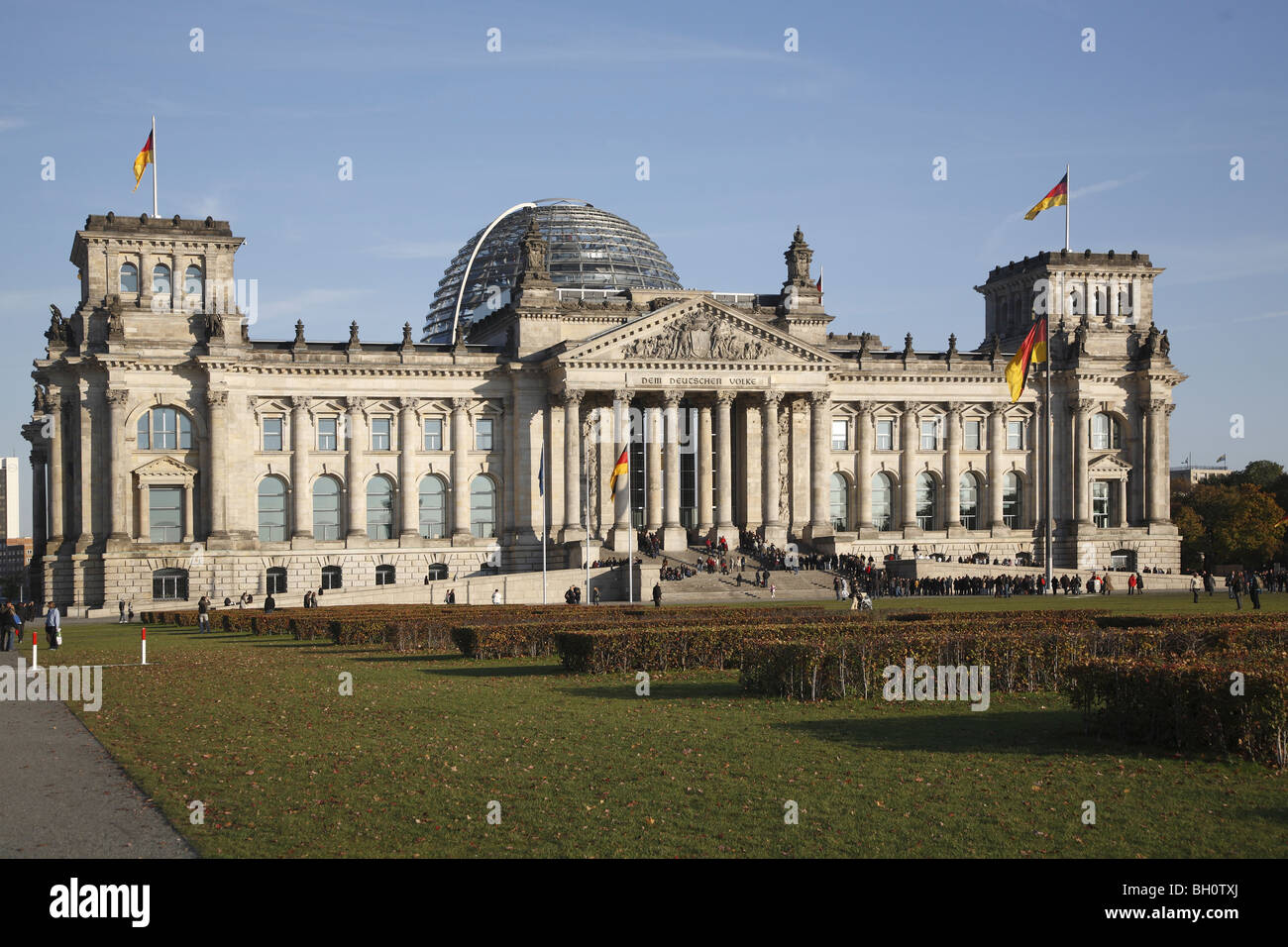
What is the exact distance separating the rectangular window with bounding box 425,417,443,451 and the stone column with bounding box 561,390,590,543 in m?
8.53

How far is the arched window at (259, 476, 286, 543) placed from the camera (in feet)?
295

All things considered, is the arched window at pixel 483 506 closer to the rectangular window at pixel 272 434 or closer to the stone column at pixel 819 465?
the rectangular window at pixel 272 434

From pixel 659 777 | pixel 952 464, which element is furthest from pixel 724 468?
pixel 659 777

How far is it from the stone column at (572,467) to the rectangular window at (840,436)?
64.2 ft

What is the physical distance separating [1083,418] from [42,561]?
71781mm

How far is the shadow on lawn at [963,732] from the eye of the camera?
74.6 ft

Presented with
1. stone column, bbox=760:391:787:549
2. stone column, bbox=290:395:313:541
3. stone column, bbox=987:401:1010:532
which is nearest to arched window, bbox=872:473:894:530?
stone column, bbox=987:401:1010:532

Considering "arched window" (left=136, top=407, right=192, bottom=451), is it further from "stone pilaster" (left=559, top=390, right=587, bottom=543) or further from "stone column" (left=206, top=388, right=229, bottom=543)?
"stone pilaster" (left=559, top=390, right=587, bottom=543)

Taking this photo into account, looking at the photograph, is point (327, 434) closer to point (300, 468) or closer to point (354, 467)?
point (354, 467)

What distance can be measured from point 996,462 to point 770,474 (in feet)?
64.2

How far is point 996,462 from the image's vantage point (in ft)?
337

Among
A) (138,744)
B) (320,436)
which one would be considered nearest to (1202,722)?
(138,744)

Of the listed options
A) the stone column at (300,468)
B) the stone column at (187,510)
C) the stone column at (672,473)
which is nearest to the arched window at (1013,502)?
the stone column at (672,473)
